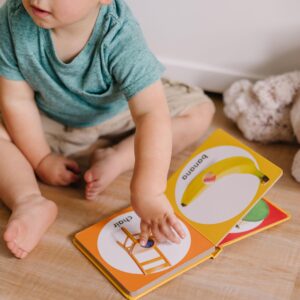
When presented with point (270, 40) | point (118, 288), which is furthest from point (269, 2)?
point (118, 288)

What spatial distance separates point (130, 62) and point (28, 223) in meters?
0.29

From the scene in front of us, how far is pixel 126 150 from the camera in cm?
105

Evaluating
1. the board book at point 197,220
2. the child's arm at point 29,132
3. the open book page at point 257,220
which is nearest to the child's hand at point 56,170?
the child's arm at point 29,132

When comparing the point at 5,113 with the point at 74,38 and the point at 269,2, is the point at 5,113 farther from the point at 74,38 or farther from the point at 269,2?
the point at 269,2

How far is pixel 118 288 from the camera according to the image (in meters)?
0.84

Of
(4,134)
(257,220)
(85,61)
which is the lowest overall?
(257,220)

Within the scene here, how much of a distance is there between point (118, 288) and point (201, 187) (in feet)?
0.83

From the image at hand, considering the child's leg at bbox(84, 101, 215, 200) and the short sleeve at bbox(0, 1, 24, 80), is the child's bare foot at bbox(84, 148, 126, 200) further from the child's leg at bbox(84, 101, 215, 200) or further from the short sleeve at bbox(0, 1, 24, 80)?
the short sleeve at bbox(0, 1, 24, 80)

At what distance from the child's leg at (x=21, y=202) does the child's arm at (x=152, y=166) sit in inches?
6.1

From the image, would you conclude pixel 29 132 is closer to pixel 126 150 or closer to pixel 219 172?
pixel 126 150

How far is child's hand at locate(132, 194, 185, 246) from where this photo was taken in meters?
0.85

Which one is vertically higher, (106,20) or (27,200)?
(106,20)

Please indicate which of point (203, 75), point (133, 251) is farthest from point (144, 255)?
point (203, 75)

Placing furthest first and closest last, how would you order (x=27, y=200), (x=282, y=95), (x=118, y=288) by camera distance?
(x=282, y=95), (x=27, y=200), (x=118, y=288)
